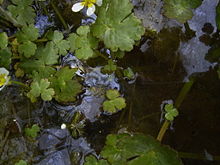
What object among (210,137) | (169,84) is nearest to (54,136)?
(169,84)

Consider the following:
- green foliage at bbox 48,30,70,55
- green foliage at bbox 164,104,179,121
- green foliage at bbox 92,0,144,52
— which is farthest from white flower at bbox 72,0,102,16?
green foliage at bbox 164,104,179,121

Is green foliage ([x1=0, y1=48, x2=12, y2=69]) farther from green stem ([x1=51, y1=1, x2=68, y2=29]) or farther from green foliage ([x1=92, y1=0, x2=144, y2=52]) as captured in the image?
green foliage ([x1=92, y1=0, x2=144, y2=52])

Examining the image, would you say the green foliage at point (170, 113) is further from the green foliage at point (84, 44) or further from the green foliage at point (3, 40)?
the green foliage at point (3, 40)

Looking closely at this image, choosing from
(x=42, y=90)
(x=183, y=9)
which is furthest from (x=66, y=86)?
(x=183, y=9)

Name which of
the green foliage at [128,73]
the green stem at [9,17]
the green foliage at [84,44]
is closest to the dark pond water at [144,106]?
the green foliage at [128,73]

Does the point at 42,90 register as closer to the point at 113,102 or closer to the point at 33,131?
the point at 33,131

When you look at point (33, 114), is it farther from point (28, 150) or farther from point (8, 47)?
point (8, 47)
